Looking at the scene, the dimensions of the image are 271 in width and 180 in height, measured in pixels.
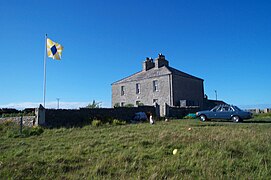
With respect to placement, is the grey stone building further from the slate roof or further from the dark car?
the dark car

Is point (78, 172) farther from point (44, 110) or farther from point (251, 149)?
point (44, 110)

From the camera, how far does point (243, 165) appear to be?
240 inches

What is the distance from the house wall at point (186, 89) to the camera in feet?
105

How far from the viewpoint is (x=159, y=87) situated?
33.2m

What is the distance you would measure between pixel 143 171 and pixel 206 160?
1879mm

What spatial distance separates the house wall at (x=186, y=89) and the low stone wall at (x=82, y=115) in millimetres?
9164

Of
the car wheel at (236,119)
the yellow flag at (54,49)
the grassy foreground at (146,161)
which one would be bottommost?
the grassy foreground at (146,161)

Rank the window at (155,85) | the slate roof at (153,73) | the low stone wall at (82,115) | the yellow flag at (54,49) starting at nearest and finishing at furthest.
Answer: the low stone wall at (82,115)
the yellow flag at (54,49)
the slate roof at (153,73)
the window at (155,85)

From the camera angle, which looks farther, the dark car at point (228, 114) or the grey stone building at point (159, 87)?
the grey stone building at point (159, 87)

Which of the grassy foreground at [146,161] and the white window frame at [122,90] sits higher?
the white window frame at [122,90]

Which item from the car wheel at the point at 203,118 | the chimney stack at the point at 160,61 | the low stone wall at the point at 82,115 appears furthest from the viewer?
the chimney stack at the point at 160,61

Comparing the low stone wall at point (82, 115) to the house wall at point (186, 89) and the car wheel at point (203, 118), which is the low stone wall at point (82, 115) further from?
the house wall at point (186, 89)

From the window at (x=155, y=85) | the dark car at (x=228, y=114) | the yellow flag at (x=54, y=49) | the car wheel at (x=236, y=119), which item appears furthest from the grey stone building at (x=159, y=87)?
the yellow flag at (x=54, y=49)

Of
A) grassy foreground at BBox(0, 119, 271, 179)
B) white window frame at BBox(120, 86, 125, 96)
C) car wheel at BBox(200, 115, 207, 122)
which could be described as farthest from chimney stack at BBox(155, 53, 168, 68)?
grassy foreground at BBox(0, 119, 271, 179)
